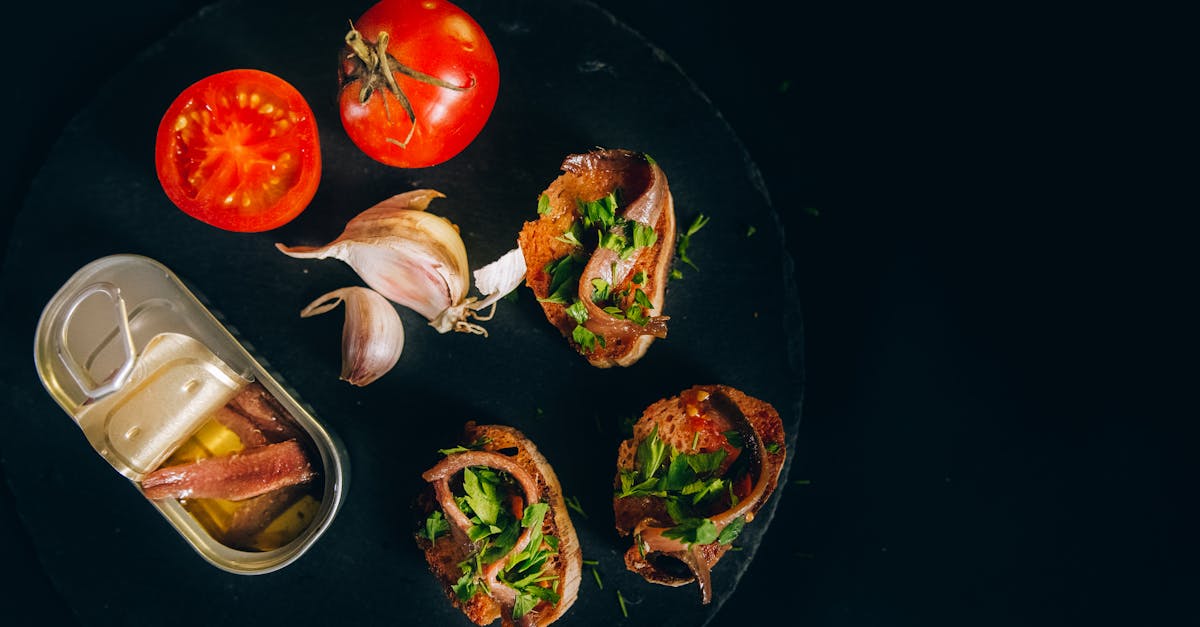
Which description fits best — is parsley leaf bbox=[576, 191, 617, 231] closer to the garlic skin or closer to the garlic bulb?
the garlic bulb

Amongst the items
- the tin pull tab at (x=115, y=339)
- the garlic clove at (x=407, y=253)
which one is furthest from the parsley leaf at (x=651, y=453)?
the tin pull tab at (x=115, y=339)

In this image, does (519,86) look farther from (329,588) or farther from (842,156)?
(329,588)

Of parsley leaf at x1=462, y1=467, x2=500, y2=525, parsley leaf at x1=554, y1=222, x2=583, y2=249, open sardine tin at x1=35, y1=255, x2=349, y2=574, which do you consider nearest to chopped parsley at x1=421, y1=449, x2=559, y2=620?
parsley leaf at x1=462, y1=467, x2=500, y2=525

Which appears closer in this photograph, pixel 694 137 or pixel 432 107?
pixel 432 107

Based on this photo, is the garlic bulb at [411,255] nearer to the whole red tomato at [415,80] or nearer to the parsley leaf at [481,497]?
the whole red tomato at [415,80]

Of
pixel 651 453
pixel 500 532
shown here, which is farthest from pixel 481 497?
pixel 651 453

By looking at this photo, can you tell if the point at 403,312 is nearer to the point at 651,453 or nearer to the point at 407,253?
the point at 407,253

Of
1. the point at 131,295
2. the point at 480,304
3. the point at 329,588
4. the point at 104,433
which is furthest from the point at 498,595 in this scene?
the point at 131,295
